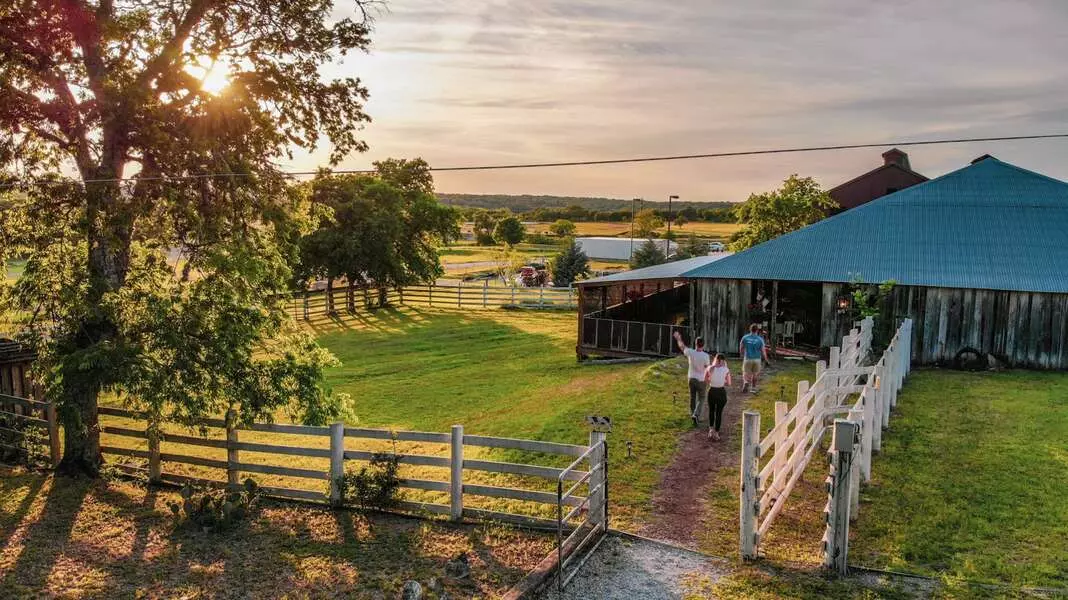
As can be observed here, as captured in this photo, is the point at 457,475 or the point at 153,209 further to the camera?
the point at 153,209

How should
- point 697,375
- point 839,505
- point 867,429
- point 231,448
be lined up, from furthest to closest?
point 697,375
point 231,448
point 867,429
point 839,505

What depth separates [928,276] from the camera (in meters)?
22.1

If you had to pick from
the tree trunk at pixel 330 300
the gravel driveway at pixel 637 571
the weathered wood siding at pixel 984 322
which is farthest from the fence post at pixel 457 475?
the tree trunk at pixel 330 300

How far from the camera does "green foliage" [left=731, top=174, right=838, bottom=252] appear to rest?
45.4 m

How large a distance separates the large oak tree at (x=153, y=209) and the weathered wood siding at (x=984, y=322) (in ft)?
54.1

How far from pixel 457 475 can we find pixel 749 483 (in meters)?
3.65

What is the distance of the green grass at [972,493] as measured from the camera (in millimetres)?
8633

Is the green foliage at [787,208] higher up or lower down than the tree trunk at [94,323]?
higher up

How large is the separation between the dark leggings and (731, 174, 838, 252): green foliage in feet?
107

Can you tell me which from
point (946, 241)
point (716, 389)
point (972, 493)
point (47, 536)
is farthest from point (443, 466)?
point (946, 241)

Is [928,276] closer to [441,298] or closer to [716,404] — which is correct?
[716,404]

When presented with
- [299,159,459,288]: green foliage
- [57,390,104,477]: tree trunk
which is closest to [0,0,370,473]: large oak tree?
[57,390,104,477]: tree trunk

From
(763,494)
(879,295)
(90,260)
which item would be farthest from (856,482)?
(879,295)

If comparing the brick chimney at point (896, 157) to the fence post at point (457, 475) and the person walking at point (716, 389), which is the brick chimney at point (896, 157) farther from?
the fence post at point (457, 475)
